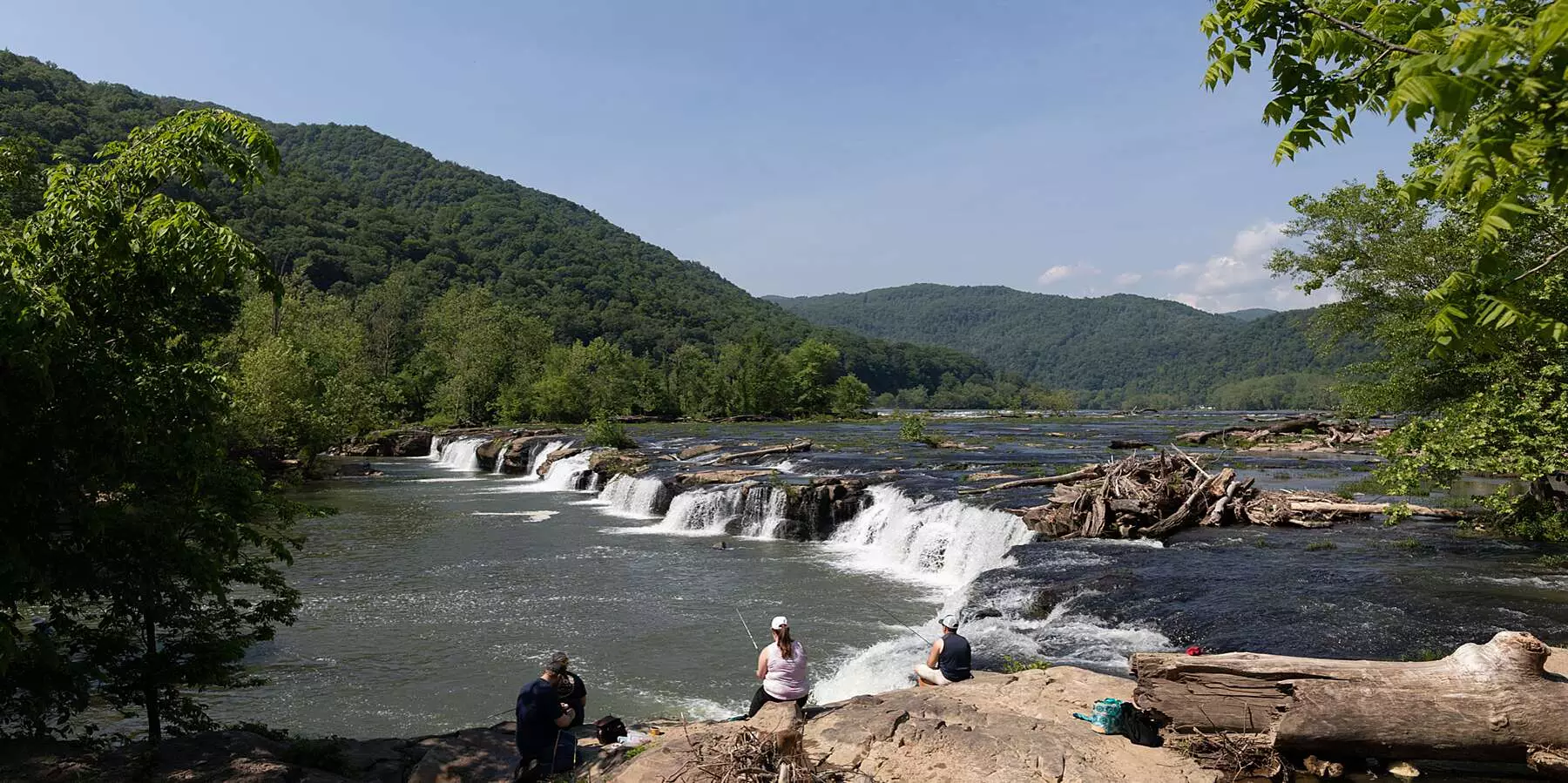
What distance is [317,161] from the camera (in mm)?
181750

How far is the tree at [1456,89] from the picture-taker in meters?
3.01

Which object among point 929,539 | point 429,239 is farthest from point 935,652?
point 429,239

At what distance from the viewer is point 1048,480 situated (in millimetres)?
24953

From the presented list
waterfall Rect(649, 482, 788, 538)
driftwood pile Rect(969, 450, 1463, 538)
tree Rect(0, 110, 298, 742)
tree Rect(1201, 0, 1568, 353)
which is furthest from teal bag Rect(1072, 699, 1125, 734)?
waterfall Rect(649, 482, 788, 538)

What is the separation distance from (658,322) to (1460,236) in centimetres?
14148

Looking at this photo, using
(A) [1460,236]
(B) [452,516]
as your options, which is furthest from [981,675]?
(B) [452,516]

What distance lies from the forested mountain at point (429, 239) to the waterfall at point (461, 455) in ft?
106

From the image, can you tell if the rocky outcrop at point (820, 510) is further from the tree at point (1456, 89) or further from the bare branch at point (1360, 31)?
the bare branch at point (1360, 31)

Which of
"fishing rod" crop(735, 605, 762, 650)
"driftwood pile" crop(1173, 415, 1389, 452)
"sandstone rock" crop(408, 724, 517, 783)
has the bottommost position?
"fishing rod" crop(735, 605, 762, 650)

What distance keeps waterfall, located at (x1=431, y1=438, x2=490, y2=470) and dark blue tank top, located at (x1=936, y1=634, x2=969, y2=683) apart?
4392cm

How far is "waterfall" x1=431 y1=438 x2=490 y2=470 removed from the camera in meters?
49.6

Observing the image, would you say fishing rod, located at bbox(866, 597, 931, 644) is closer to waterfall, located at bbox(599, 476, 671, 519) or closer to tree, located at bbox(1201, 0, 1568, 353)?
tree, located at bbox(1201, 0, 1568, 353)

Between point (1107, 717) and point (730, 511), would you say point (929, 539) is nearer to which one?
point (730, 511)

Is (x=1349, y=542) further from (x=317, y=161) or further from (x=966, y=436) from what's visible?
(x=317, y=161)
